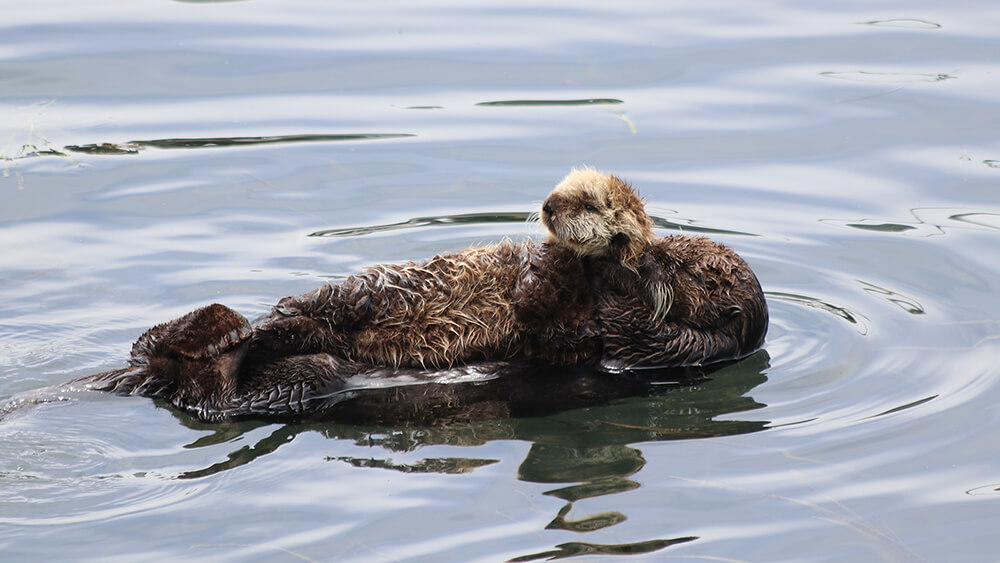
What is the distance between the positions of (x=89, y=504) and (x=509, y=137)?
4.84 meters

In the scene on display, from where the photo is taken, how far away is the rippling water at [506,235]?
424 cm

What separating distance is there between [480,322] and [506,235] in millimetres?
1787

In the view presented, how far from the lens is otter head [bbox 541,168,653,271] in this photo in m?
5.07

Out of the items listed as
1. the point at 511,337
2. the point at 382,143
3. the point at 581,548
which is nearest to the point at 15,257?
the point at 382,143

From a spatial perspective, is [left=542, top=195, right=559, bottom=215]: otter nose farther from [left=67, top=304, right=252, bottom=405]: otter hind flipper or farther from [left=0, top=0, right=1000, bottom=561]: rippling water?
[left=67, top=304, right=252, bottom=405]: otter hind flipper

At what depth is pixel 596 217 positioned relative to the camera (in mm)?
5070

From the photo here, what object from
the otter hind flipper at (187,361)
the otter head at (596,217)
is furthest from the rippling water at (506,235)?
the otter head at (596,217)

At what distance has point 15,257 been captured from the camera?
22.0 ft

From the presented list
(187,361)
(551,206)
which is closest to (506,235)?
(551,206)

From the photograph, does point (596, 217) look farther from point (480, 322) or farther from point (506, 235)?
point (506, 235)

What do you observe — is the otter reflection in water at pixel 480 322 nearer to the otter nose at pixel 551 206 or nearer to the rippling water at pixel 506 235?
the otter nose at pixel 551 206

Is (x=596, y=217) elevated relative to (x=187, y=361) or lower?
elevated

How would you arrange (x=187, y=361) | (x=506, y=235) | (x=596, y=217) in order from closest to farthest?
(x=187, y=361)
(x=596, y=217)
(x=506, y=235)

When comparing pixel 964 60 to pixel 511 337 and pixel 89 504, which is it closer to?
pixel 511 337
